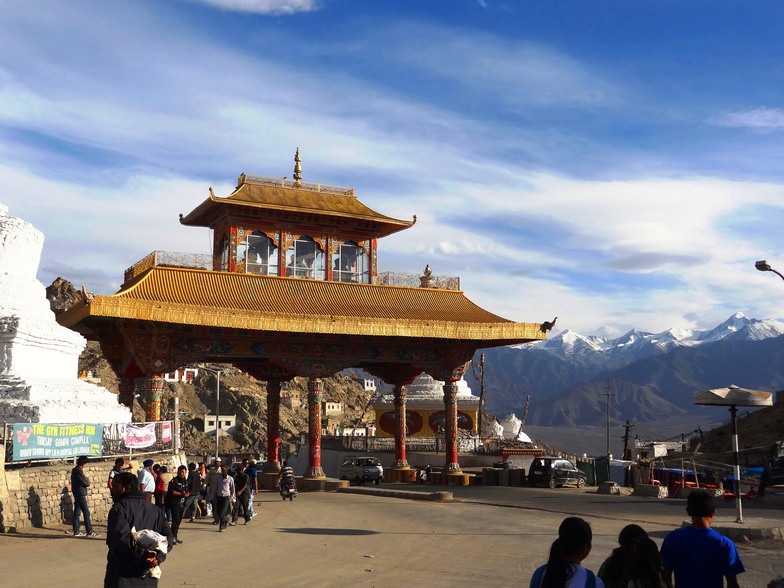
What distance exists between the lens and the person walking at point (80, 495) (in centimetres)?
1698

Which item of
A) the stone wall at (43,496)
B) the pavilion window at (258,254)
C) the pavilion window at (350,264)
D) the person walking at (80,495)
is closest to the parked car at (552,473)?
the pavilion window at (350,264)

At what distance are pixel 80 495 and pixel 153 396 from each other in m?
14.1

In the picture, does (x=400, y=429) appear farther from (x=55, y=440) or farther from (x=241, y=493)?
(x=55, y=440)

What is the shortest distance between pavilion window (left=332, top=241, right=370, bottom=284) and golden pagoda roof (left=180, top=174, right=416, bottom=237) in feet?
3.65

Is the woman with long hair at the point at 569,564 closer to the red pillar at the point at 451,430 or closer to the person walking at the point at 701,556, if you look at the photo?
the person walking at the point at 701,556

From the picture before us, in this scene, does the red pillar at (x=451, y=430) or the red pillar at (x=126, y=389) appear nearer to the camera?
the red pillar at (x=126, y=389)

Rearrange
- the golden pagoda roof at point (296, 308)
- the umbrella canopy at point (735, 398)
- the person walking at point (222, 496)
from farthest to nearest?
the golden pagoda roof at point (296, 308) → the person walking at point (222, 496) → the umbrella canopy at point (735, 398)

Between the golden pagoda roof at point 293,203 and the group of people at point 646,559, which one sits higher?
the golden pagoda roof at point 293,203

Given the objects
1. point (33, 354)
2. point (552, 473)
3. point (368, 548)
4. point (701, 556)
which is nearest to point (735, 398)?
point (368, 548)

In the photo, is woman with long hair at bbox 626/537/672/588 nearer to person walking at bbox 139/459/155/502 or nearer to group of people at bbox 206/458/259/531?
person walking at bbox 139/459/155/502

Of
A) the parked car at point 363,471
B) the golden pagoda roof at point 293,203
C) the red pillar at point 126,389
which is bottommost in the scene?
the parked car at point 363,471

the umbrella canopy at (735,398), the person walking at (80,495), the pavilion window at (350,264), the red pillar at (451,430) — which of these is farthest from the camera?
the red pillar at (451,430)

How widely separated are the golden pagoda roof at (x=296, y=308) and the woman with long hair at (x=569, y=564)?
81.1ft

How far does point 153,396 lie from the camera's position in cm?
3111
